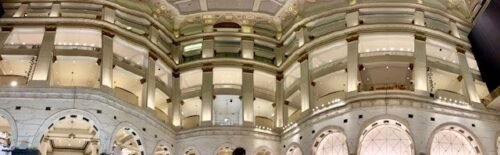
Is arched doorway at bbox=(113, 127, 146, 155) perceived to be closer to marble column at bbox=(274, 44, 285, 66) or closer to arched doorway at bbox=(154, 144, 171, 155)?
arched doorway at bbox=(154, 144, 171, 155)

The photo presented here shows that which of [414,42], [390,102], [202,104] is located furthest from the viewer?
[202,104]

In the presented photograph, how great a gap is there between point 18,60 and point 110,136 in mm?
8736

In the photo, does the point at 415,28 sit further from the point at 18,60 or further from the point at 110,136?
the point at 18,60

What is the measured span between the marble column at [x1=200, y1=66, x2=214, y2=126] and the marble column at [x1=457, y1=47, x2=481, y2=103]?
15.1 meters

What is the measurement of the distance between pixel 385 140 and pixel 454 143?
3.81m

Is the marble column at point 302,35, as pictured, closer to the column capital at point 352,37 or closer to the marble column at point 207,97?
Result: the column capital at point 352,37

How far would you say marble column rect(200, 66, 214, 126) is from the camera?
1607 inches

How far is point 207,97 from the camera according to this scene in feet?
137

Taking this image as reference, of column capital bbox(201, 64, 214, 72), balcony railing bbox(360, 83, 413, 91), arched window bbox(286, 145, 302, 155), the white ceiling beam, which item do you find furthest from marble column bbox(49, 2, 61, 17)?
balcony railing bbox(360, 83, 413, 91)

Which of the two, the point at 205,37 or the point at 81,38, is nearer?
the point at 81,38

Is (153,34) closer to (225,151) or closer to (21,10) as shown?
A: (21,10)

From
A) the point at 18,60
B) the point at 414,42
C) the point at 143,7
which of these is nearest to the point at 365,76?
the point at 414,42

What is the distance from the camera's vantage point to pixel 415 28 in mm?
37969

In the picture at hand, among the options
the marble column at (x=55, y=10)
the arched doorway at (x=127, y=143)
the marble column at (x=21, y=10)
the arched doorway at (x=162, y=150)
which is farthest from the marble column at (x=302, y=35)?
the marble column at (x=21, y=10)
